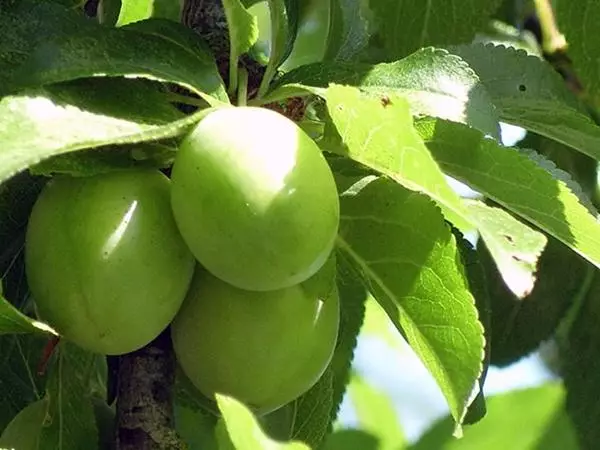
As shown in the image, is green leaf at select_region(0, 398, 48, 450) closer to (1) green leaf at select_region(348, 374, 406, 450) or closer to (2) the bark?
(2) the bark

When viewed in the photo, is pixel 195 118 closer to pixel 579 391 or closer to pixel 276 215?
pixel 276 215

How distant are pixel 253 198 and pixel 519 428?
32.9 inches

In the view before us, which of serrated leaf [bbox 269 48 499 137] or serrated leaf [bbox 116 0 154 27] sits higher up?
serrated leaf [bbox 269 48 499 137]

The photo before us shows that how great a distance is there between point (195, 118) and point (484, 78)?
0.36 m

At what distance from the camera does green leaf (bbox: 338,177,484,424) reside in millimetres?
785

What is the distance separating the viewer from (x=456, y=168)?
805mm

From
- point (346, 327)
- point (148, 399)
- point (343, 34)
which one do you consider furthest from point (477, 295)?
point (148, 399)

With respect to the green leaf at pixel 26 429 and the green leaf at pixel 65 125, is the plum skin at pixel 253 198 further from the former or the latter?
the green leaf at pixel 26 429

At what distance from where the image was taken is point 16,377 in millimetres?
971

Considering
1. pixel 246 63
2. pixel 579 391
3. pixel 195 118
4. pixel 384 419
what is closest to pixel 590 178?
pixel 579 391

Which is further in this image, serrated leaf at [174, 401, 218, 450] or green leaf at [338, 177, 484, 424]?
serrated leaf at [174, 401, 218, 450]

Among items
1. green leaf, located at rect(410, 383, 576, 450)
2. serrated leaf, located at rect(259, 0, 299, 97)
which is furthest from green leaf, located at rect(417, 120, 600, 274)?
green leaf, located at rect(410, 383, 576, 450)

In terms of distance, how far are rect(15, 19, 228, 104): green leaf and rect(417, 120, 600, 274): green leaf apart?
0.17 meters

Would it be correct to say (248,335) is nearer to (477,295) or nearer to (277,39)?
(277,39)
